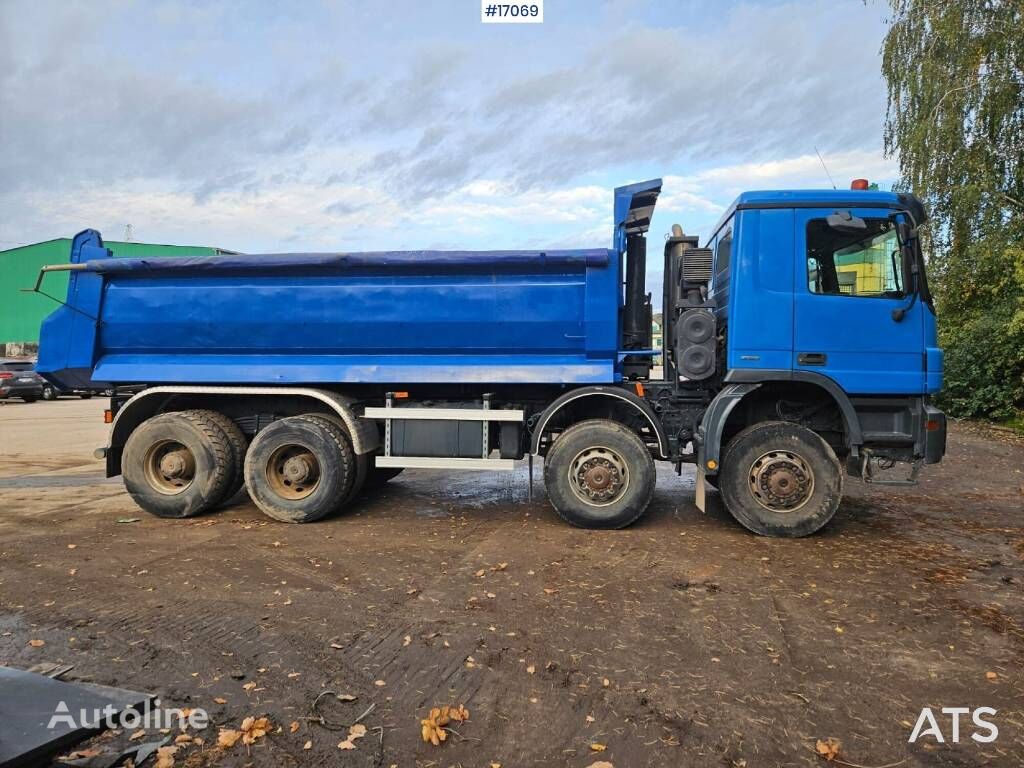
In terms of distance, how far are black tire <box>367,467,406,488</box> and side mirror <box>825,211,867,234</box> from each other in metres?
5.18

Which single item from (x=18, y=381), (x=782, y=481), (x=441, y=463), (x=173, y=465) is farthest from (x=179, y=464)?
(x=18, y=381)

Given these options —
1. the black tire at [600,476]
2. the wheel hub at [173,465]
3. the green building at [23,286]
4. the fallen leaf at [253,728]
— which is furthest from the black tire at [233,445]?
the green building at [23,286]

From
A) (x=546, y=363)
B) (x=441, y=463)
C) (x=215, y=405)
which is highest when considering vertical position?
(x=546, y=363)

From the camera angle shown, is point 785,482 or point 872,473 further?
point 872,473

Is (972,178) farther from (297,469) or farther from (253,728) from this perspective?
(253,728)

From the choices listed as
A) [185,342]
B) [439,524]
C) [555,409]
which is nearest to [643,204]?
[555,409]

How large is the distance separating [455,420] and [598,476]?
4.92 ft

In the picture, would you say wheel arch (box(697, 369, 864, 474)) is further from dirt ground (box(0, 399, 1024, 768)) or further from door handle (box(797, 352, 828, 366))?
dirt ground (box(0, 399, 1024, 768))

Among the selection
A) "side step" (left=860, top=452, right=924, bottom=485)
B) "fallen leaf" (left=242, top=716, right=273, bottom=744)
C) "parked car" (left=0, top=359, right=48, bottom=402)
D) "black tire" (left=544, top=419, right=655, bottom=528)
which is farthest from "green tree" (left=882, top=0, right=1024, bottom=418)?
"parked car" (left=0, top=359, right=48, bottom=402)

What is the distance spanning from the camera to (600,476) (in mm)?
5898

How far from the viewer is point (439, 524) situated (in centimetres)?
635

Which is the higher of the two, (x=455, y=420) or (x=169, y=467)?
(x=455, y=420)

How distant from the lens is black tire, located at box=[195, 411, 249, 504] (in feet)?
21.7

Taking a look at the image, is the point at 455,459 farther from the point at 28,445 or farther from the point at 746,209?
the point at 28,445
